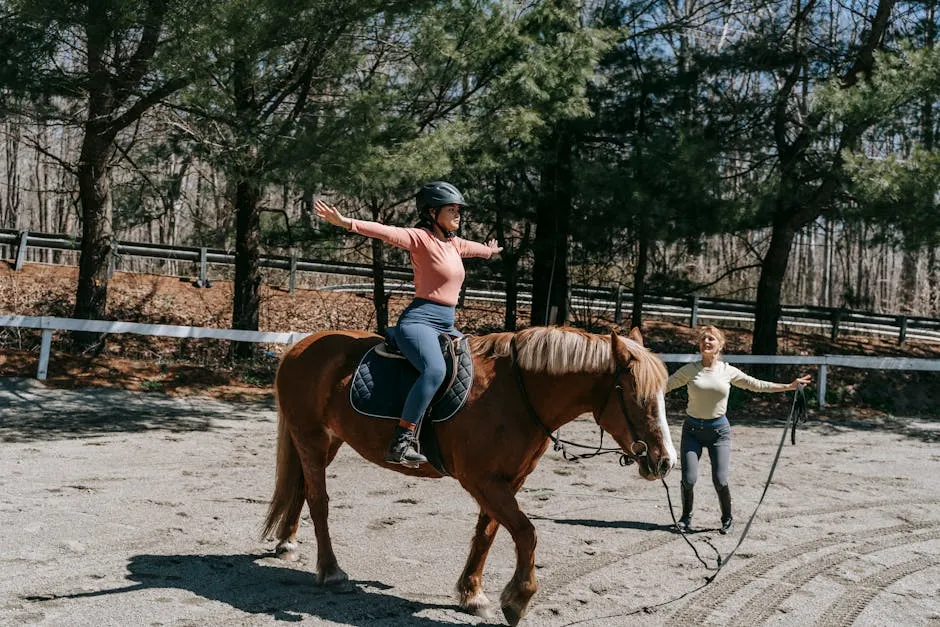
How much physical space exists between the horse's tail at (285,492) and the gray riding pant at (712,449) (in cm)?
338

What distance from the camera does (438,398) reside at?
17.7 feet

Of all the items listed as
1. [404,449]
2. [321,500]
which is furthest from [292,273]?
[404,449]

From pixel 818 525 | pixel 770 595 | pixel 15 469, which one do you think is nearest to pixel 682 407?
pixel 818 525

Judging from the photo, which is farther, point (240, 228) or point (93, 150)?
point (240, 228)

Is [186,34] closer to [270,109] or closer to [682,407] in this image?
[270,109]

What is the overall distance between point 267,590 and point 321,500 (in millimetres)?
736

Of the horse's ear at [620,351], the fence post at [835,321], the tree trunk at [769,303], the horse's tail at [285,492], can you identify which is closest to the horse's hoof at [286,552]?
the horse's tail at [285,492]

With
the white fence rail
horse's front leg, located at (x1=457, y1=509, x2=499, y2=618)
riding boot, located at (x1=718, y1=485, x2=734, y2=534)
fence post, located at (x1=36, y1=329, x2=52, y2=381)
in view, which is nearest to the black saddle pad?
horse's front leg, located at (x1=457, y1=509, x2=499, y2=618)

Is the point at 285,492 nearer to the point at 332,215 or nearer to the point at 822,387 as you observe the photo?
the point at 332,215

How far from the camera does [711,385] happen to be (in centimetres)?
748

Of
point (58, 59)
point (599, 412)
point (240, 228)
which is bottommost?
point (599, 412)

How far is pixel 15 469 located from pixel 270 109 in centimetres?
726

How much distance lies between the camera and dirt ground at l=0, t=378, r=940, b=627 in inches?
209

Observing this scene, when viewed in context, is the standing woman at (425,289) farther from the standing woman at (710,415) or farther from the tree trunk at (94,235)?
the tree trunk at (94,235)
